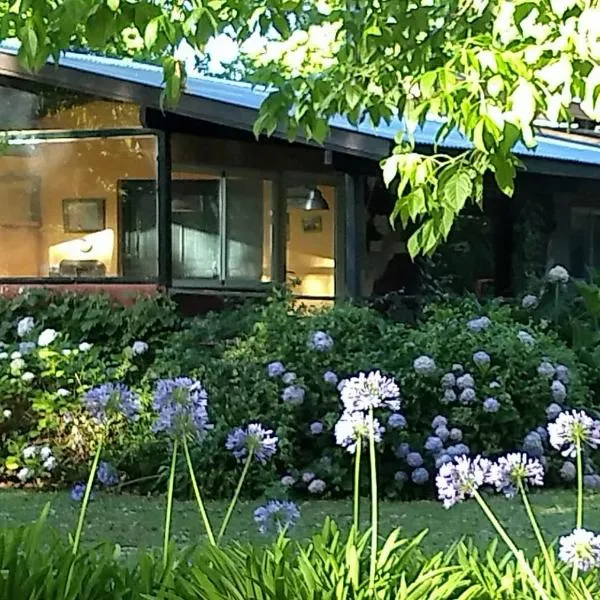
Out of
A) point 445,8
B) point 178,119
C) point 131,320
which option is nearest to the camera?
point 445,8

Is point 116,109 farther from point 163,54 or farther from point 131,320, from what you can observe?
point 163,54

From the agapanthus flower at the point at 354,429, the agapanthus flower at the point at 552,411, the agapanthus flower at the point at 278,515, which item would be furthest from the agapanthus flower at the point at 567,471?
the agapanthus flower at the point at 354,429

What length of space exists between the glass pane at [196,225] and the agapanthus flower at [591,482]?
5.52 metres

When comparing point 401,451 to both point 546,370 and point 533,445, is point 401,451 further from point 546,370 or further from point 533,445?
point 546,370

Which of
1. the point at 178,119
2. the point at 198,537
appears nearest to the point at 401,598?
the point at 198,537

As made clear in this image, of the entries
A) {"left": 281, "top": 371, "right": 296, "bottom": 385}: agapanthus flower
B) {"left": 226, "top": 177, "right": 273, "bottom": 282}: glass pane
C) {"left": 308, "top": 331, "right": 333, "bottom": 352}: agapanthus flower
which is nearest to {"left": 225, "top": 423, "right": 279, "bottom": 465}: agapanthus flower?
{"left": 281, "top": 371, "right": 296, "bottom": 385}: agapanthus flower

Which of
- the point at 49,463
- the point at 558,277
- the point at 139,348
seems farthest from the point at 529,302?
the point at 49,463

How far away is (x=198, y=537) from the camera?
622 cm

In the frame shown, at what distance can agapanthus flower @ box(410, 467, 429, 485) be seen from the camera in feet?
26.4

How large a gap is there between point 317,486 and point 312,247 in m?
6.22

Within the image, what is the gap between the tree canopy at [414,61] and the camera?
8.66ft

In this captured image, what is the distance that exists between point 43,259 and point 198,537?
6.90 metres

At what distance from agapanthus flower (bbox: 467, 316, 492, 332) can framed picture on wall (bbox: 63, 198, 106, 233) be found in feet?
15.7

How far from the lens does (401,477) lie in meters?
8.15
